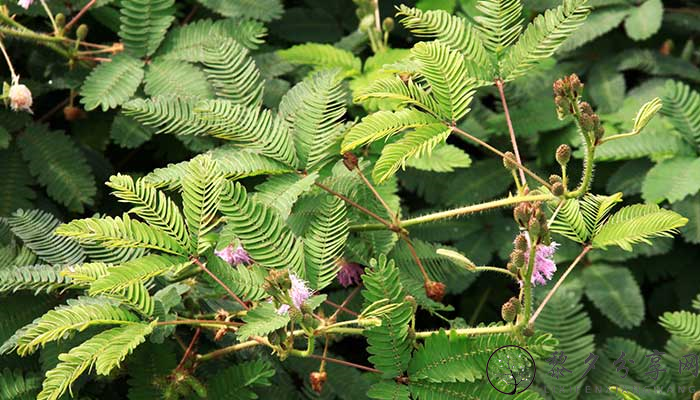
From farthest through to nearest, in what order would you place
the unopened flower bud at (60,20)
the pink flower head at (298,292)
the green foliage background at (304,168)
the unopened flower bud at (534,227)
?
the unopened flower bud at (60,20) < the green foliage background at (304,168) < the pink flower head at (298,292) < the unopened flower bud at (534,227)

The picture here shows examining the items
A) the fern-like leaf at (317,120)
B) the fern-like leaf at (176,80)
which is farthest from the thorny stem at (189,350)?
the fern-like leaf at (176,80)

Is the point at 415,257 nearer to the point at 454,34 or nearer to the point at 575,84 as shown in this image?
the point at 454,34

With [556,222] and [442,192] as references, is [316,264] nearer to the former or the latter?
[556,222]

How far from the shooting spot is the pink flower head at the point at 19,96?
1.87m

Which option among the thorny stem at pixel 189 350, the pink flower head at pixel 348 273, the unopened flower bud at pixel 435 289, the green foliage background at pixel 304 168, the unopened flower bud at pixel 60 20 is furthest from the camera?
the unopened flower bud at pixel 60 20

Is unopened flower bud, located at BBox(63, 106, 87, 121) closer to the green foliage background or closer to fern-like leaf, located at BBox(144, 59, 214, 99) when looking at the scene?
the green foliage background

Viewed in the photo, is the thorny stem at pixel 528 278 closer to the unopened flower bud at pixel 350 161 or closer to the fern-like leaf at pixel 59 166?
the unopened flower bud at pixel 350 161

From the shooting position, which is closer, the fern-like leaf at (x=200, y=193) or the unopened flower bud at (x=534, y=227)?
the unopened flower bud at (x=534, y=227)

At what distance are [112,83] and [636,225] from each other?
114 cm

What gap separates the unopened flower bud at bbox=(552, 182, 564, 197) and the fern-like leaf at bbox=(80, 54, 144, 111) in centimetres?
98

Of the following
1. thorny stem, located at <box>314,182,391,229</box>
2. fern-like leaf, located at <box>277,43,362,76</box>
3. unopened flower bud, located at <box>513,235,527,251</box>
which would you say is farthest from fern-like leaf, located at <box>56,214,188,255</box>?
fern-like leaf, located at <box>277,43,362,76</box>

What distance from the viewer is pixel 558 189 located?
139 cm

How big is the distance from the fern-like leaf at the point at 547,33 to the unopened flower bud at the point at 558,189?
278 millimetres

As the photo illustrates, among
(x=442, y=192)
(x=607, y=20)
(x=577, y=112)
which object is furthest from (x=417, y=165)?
(x=607, y=20)
